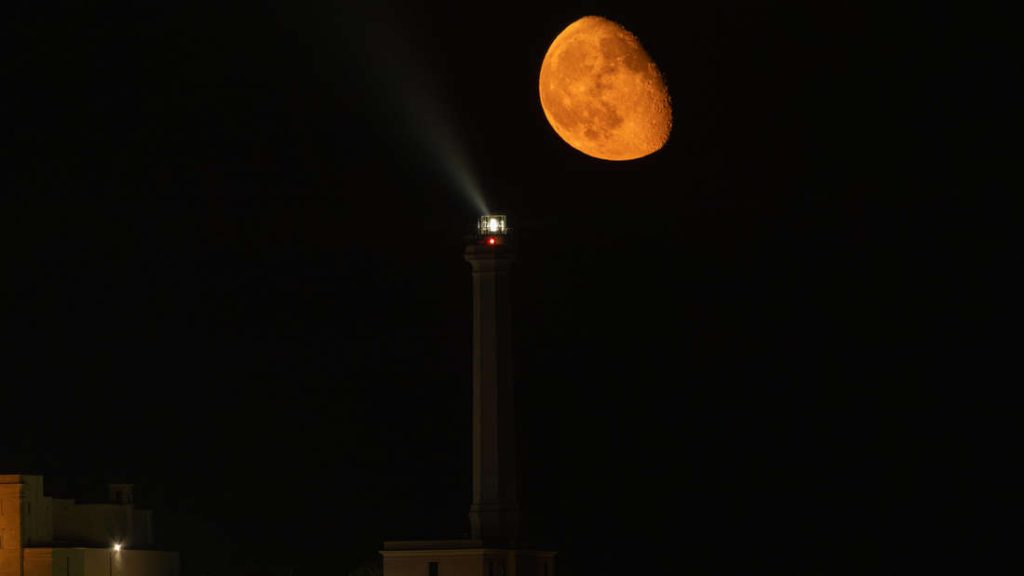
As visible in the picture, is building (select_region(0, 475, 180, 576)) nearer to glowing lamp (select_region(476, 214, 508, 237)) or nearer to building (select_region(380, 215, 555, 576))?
building (select_region(380, 215, 555, 576))

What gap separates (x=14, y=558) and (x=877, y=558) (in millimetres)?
44947

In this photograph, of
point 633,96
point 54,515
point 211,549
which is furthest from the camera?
point 211,549

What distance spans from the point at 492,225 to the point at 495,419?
845 cm

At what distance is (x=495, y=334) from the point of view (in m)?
107

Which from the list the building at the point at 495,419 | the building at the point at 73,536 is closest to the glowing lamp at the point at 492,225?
the building at the point at 495,419

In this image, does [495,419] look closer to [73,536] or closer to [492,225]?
[492,225]

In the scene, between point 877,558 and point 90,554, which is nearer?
point 90,554

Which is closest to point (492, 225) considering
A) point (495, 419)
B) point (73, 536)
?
point (495, 419)

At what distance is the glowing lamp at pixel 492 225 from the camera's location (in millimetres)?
108500

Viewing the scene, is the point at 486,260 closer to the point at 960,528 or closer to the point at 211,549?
the point at 211,549

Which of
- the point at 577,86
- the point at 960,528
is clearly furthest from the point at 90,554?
the point at 960,528

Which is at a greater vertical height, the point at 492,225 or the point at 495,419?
the point at 492,225

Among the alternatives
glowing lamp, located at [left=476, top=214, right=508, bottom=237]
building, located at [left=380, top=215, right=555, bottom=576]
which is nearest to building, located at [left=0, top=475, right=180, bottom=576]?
building, located at [left=380, top=215, right=555, bottom=576]

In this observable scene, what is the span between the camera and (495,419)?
352 ft
